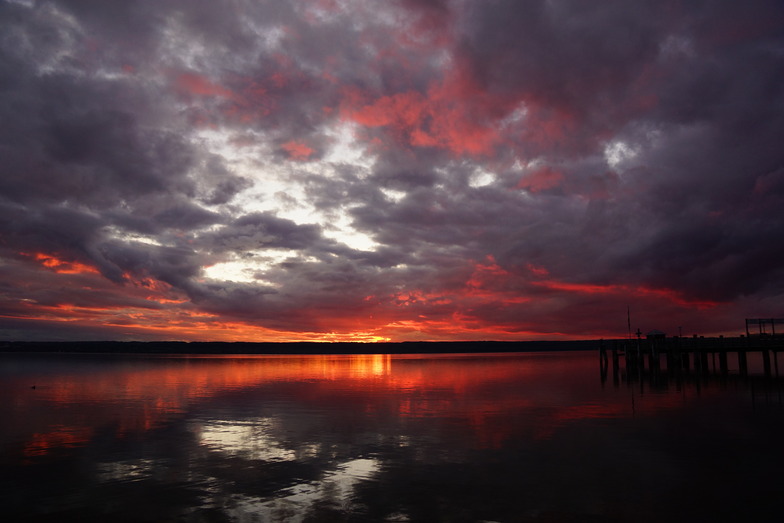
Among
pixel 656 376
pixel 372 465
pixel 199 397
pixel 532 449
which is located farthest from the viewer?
pixel 656 376

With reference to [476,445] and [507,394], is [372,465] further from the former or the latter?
[507,394]

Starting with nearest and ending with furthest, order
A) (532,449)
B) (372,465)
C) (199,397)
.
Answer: (372,465) < (532,449) < (199,397)

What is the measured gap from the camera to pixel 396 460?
2256 centimetres

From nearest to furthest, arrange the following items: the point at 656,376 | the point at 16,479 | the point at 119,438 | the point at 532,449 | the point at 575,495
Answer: the point at 575,495 → the point at 16,479 → the point at 532,449 → the point at 119,438 → the point at 656,376

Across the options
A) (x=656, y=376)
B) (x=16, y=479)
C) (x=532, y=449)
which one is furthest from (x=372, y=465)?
(x=656, y=376)

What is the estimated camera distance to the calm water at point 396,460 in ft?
53.6

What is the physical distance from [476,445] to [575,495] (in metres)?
8.53

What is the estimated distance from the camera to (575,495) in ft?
57.4

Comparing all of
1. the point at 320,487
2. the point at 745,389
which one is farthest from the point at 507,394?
the point at 320,487

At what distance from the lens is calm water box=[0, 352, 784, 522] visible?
643 inches

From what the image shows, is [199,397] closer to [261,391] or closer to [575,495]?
[261,391]

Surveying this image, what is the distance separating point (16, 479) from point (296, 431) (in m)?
13.6

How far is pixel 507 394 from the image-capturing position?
51.0 meters

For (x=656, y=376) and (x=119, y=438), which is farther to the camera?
(x=656, y=376)
